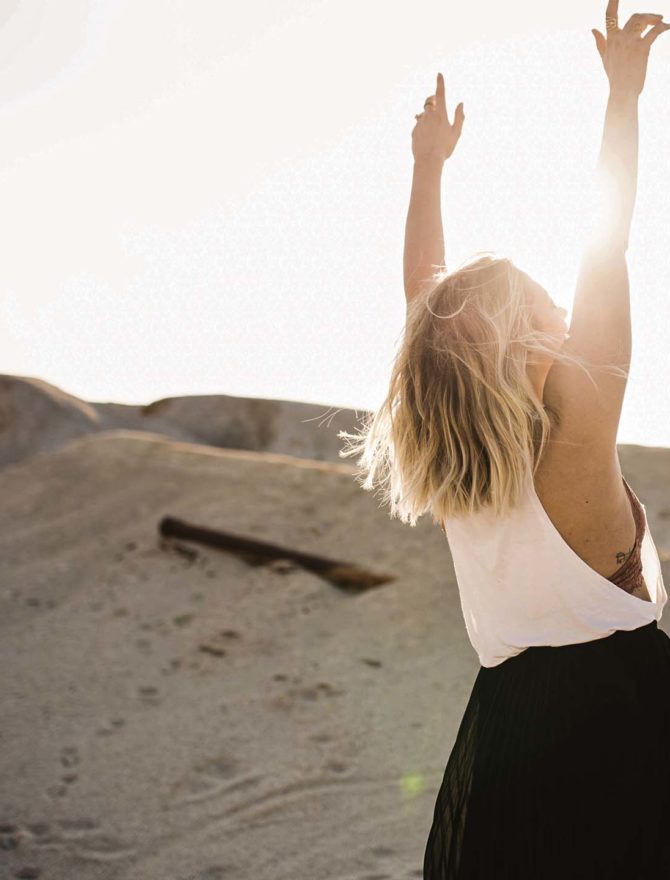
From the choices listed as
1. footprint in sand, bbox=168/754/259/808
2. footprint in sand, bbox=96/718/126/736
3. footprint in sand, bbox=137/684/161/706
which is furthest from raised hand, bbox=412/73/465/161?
footprint in sand, bbox=137/684/161/706

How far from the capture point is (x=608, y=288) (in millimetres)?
1486

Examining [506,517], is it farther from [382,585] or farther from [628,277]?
[382,585]

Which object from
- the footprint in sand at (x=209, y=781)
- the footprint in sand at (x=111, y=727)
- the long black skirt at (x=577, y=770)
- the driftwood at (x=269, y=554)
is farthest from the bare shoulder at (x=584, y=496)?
the driftwood at (x=269, y=554)

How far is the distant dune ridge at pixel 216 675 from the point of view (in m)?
4.02

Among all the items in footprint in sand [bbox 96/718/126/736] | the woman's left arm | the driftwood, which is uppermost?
the woman's left arm

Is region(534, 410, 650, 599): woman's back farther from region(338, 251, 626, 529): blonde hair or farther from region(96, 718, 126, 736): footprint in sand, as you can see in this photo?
region(96, 718, 126, 736): footprint in sand

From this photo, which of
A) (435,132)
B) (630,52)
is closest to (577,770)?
(630,52)

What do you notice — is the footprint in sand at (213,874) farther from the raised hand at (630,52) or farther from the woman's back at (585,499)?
the raised hand at (630,52)

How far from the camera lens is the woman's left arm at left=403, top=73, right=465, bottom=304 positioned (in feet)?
6.98

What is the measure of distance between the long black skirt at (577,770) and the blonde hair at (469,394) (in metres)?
0.35

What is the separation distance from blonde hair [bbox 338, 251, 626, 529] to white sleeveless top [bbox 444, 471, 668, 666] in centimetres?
4

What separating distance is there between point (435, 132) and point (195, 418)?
14.8 meters

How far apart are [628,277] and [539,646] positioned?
0.69 meters

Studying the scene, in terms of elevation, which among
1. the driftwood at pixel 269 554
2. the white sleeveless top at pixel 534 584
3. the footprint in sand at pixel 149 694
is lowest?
the footprint in sand at pixel 149 694
